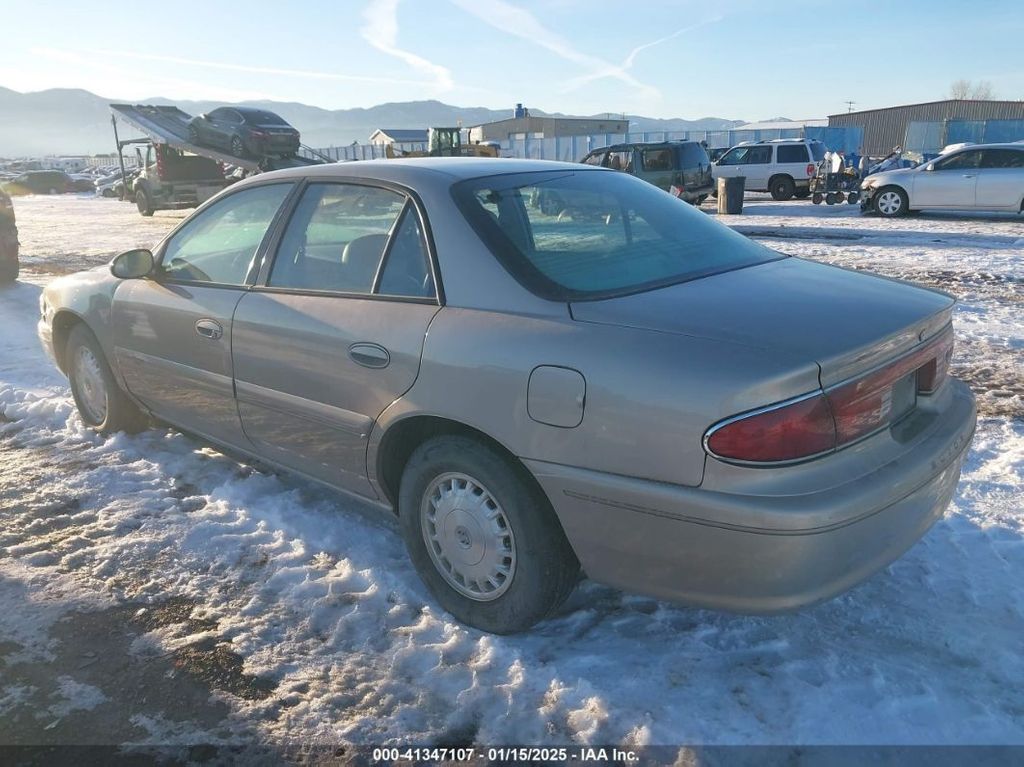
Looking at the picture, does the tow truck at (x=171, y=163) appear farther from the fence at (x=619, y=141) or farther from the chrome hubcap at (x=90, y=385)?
the chrome hubcap at (x=90, y=385)

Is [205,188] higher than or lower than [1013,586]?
higher

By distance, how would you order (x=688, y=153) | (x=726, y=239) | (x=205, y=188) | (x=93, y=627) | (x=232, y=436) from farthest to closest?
(x=205, y=188)
(x=688, y=153)
(x=232, y=436)
(x=726, y=239)
(x=93, y=627)

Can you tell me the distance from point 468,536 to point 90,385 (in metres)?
3.28

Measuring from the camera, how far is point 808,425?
2094 mm

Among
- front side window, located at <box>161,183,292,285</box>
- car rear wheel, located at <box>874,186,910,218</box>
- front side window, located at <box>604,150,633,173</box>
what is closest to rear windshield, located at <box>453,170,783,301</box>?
front side window, located at <box>161,183,292,285</box>

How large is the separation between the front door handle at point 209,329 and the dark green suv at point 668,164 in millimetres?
17405

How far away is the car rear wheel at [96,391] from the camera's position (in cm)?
458

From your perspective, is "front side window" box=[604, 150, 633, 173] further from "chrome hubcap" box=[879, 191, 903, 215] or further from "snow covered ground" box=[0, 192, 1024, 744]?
"snow covered ground" box=[0, 192, 1024, 744]

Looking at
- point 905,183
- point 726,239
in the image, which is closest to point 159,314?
point 726,239

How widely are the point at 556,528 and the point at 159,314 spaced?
2557mm

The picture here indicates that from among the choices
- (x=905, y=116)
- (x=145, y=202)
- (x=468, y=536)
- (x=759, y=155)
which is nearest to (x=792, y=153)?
(x=759, y=155)

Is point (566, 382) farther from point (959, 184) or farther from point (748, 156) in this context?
point (748, 156)

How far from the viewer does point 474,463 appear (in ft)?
8.41

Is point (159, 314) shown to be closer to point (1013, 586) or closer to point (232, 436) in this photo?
point (232, 436)
